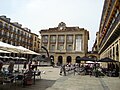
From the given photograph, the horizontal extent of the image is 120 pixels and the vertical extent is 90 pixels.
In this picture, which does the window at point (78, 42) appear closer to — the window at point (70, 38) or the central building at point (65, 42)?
the central building at point (65, 42)

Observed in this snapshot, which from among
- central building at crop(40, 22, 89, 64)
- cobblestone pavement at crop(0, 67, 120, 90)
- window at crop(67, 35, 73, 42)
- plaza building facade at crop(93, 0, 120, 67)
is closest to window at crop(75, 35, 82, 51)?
central building at crop(40, 22, 89, 64)

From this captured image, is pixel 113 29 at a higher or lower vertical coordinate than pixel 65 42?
lower

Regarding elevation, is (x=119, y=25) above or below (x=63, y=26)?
below

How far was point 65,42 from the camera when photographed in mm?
65500

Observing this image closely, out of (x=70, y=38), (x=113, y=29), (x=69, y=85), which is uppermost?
(x=70, y=38)

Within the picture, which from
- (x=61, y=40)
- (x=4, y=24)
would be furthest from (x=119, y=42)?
(x=61, y=40)

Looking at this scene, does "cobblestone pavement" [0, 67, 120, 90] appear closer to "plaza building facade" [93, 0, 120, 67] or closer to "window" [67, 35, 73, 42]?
"plaza building facade" [93, 0, 120, 67]

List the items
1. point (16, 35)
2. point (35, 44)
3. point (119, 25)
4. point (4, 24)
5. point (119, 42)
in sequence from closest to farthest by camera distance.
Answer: point (119, 25) < point (119, 42) < point (4, 24) < point (16, 35) < point (35, 44)

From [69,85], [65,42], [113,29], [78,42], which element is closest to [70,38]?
[65,42]

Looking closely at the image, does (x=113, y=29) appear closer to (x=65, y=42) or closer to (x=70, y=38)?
(x=70, y=38)

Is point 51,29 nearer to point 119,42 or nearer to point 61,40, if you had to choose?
point 61,40

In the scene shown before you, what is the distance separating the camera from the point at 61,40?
66250 mm

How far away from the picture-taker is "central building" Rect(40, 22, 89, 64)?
6294 cm

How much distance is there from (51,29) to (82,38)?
39.9 ft
